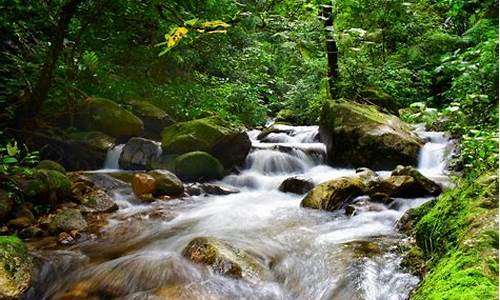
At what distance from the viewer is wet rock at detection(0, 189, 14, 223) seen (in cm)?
586

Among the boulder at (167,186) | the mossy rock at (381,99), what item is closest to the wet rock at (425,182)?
the boulder at (167,186)

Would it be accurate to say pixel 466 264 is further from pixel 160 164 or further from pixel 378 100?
pixel 378 100

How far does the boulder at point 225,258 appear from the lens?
4.38m

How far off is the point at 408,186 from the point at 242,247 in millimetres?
3240

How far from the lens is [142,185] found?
803cm

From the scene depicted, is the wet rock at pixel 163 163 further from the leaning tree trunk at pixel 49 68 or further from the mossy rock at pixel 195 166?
the leaning tree trunk at pixel 49 68

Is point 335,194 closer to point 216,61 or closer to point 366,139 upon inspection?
point 366,139

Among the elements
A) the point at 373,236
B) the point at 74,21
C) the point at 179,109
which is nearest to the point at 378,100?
the point at 179,109

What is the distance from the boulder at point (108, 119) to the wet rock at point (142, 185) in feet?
9.81

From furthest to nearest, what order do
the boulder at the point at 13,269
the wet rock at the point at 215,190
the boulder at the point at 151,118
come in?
the boulder at the point at 151,118, the wet rock at the point at 215,190, the boulder at the point at 13,269

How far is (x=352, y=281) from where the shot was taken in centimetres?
420

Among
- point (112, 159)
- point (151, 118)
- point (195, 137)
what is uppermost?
point (151, 118)

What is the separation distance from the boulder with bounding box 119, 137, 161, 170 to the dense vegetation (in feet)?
5.47

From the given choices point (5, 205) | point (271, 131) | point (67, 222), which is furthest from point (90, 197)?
point (271, 131)
